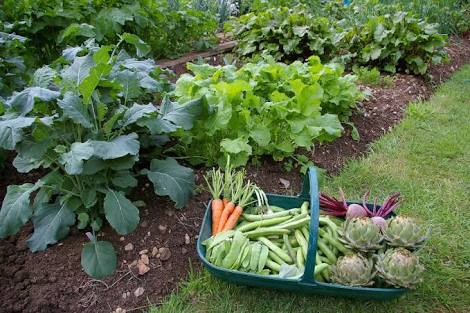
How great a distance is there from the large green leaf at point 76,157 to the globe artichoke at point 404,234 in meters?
1.45

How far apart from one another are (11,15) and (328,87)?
2.86 meters

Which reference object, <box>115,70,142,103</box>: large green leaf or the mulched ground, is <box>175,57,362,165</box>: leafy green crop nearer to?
the mulched ground

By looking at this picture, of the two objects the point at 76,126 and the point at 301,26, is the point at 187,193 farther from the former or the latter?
the point at 301,26

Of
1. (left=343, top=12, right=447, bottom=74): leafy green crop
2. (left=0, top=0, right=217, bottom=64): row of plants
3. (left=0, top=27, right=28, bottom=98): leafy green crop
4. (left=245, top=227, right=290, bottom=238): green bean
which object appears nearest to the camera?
(left=245, top=227, right=290, bottom=238): green bean

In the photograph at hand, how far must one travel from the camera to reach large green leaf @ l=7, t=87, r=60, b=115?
212 centimetres

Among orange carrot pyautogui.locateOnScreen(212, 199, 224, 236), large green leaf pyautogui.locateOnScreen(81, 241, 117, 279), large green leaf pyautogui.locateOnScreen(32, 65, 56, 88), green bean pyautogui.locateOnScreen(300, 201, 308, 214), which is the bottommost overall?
large green leaf pyautogui.locateOnScreen(81, 241, 117, 279)

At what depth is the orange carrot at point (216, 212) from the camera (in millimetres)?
2323

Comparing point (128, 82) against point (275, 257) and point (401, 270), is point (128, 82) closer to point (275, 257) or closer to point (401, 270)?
point (275, 257)

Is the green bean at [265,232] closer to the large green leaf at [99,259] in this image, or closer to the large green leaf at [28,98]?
the large green leaf at [99,259]

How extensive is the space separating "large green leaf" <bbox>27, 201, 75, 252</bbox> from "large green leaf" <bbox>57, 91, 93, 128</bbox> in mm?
512

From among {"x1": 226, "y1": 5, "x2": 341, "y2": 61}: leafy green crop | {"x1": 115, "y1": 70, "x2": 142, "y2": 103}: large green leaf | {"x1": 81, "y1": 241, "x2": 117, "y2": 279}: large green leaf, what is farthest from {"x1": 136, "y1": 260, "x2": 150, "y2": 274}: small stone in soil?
{"x1": 226, "y1": 5, "x2": 341, "y2": 61}: leafy green crop

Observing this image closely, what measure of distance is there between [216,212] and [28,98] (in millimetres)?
1116

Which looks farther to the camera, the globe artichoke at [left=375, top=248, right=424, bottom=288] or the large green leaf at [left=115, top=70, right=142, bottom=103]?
the large green leaf at [left=115, top=70, right=142, bottom=103]

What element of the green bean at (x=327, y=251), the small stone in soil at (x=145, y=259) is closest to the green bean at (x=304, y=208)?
the green bean at (x=327, y=251)
